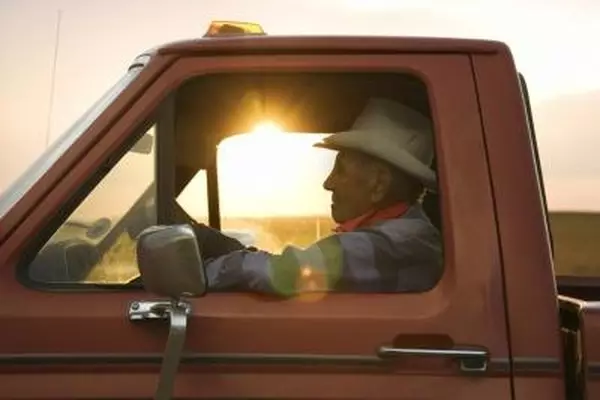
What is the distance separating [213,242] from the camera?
3.08 metres

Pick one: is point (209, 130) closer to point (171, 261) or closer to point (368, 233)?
point (368, 233)

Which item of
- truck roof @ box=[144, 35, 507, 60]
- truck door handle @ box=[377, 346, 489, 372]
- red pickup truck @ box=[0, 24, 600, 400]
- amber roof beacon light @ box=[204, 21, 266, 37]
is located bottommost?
truck door handle @ box=[377, 346, 489, 372]

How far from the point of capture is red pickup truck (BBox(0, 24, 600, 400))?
2.58m

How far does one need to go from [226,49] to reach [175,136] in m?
0.30

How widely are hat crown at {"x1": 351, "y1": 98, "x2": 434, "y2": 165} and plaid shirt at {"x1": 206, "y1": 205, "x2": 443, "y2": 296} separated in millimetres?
210

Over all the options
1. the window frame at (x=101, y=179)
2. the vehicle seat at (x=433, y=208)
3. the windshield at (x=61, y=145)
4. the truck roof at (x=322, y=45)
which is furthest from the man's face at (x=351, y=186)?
the windshield at (x=61, y=145)

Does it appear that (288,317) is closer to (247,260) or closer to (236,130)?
(247,260)

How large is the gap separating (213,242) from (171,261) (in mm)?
673

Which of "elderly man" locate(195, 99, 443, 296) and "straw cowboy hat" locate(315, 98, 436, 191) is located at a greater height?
"straw cowboy hat" locate(315, 98, 436, 191)

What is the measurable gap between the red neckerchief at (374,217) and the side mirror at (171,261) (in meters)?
0.63

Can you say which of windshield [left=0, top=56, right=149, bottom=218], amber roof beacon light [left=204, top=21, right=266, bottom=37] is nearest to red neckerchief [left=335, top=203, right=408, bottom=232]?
amber roof beacon light [left=204, top=21, right=266, bottom=37]

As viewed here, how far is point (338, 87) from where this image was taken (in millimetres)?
3016

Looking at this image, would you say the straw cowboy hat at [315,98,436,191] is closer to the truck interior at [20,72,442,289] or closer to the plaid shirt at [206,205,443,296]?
the truck interior at [20,72,442,289]

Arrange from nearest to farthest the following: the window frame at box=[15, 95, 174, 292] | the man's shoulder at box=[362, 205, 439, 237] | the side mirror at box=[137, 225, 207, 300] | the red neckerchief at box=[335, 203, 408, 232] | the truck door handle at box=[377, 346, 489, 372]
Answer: the side mirror at box=[137, 225, 207, 300] → the truck door handle at box=[377, 346, 489, 372] → the window frame at box=[15, 95, 174, 292] → the man's shoulder at box=[362, 205, 439, 237] → the red neckerchief at box=[335, 203, 408, 232]
